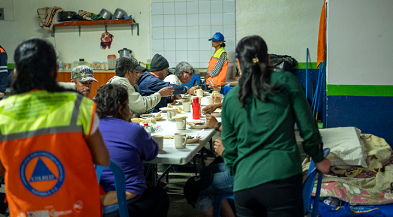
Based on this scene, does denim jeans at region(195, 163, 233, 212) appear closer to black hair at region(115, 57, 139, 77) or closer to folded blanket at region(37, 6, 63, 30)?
black hair at region(115, 57, 139, 77)

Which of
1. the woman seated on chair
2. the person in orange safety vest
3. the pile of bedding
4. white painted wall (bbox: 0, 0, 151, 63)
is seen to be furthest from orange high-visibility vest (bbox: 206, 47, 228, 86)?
the person in orange safety vest

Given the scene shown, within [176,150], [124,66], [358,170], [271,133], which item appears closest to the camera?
[271,133]

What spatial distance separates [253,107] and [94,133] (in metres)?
0.73

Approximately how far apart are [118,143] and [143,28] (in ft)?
21.5

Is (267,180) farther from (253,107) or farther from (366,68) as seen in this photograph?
(366,68)

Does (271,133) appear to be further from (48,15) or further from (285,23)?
(48,15)

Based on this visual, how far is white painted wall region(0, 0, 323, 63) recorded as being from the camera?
721 centimetres

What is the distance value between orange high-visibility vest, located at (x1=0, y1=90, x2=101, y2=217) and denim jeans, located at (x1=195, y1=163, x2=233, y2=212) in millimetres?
1220

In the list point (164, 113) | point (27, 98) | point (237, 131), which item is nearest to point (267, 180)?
point (237, 131)

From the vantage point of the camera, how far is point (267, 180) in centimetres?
159

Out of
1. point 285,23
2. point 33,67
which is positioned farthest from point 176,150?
point 285,23

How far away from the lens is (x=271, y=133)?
1.62 metres

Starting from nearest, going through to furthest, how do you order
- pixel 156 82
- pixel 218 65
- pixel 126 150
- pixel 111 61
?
1. pixel 126 150
2. pixel 156 82
3. pixel 218 65
4. pixel 111 61

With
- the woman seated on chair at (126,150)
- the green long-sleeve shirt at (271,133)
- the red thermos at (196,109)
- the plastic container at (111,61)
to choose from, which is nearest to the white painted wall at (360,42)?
the red thermos at (196,109)
